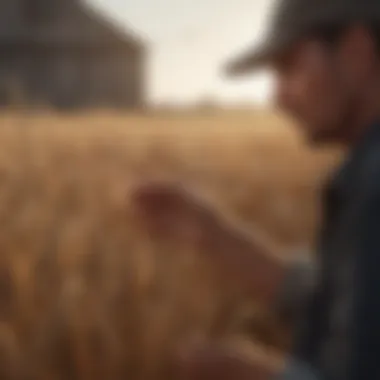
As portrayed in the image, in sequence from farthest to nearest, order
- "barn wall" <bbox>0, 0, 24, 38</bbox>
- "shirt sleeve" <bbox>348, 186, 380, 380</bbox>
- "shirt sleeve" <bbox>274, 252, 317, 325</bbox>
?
"barn wall" <bbox>0, 0, 24, 38</bbox>, "shirt sleeve" <bbox>274, 252, 317, 325</bbox>, "shirt sleeve" <bbox>348, 186, 380, 380</bbox>

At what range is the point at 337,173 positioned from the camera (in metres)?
0.45

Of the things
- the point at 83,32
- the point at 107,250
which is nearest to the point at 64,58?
the point at 83,32

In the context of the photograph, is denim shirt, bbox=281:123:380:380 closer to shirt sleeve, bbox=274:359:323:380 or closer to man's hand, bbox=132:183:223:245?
shirt sleeve, bbox=274:359:323:380

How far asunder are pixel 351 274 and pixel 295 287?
194 millimetres

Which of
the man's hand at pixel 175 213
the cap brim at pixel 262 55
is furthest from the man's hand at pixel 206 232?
the cap brim at pixel 262 55

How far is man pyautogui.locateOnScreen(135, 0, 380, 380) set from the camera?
381mm

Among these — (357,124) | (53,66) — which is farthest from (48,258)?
(357,124)

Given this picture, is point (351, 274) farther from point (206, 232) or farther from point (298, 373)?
point (206, 232)

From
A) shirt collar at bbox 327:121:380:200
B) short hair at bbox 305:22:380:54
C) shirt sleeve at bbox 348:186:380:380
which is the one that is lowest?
shirt sleeve at bbox 348:186:380:380

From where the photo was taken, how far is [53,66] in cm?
72

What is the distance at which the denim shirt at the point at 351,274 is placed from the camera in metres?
0.38

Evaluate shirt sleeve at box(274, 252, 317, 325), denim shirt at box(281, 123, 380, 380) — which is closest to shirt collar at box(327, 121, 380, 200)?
denim shirt at box(281, 123, 380, 380)

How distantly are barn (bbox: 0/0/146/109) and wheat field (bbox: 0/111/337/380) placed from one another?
3 cm

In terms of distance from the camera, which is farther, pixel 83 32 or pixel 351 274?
pixel 83 32
